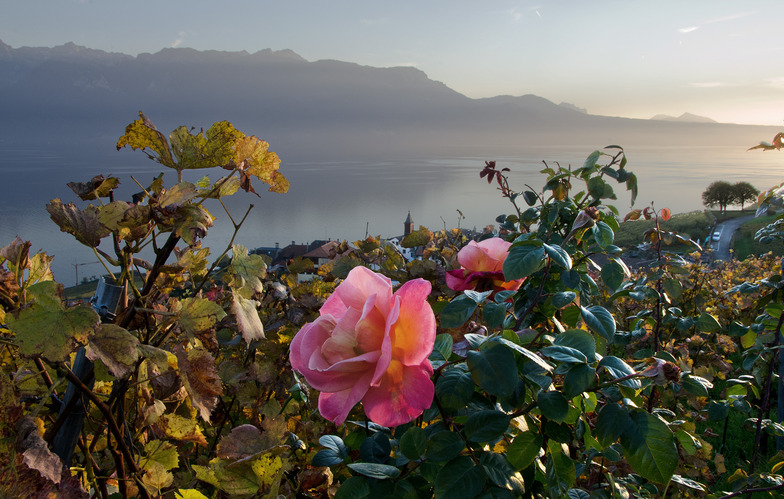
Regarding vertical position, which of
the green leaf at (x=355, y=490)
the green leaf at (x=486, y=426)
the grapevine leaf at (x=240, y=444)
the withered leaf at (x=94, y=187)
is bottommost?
the grapevine leaf at (x=240, y=444)

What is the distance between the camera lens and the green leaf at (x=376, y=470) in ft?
1.94

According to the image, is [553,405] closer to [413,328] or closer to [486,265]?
[413,328]

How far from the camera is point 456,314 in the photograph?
769 millimetres

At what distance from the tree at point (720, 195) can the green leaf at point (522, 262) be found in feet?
166

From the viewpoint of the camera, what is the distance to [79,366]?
0.77 metres

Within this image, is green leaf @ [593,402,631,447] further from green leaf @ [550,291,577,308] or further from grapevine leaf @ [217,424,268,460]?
grapevine leaf @ [217,424,268,460]

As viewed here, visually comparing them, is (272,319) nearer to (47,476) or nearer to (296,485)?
(296,485)

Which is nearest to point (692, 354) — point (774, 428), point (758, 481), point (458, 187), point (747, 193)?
point (774, 428)

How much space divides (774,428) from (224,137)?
85.9 inches

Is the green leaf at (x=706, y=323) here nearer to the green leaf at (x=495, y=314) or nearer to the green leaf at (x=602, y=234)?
the green leaf at (x=602, y=234)

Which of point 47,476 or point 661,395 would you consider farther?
point 661,395

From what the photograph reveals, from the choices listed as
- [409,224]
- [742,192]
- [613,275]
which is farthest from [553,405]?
[742,192]

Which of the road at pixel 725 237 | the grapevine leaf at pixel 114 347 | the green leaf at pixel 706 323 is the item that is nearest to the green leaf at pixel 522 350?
the grapevine leaf at pixel 114 347

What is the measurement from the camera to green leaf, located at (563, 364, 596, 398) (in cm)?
58
